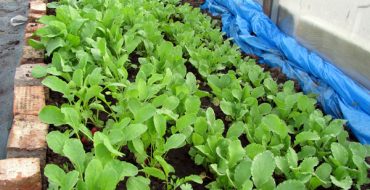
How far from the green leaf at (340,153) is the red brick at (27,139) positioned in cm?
116

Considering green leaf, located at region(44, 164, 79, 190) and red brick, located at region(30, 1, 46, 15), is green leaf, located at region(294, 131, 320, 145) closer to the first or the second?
green leaf, located at region(44, 164, 79, 190)

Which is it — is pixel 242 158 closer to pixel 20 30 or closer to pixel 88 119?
pixel 88 119

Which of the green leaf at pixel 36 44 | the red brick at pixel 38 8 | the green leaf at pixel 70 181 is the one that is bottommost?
the red brick at pixel 38 8

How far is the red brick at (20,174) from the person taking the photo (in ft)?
4.85

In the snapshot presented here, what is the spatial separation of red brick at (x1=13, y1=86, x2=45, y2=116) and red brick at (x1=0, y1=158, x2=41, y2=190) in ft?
1.15

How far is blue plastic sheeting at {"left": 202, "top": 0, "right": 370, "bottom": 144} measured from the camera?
2.39 meters

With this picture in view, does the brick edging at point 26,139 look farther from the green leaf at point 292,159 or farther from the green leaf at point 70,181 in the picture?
the green leaf at point 292,159

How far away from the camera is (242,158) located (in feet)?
5.24

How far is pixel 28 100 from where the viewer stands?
193cm

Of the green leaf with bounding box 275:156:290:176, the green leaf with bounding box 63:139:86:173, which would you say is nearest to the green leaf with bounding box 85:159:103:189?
the green leaf with bounding box 63:139:86:173

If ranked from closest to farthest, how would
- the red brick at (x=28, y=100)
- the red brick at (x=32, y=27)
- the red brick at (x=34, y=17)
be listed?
the red brick at (x=28, y=100)
the red brick at (x=32, y=27)
the red brick at (x=34, y=17)

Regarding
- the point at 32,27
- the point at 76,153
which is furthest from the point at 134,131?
the point at 32,27

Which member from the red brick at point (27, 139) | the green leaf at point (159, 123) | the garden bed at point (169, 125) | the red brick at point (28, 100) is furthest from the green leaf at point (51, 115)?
the green leaf at point (159, 123)

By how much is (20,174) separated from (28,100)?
1.71 feet
